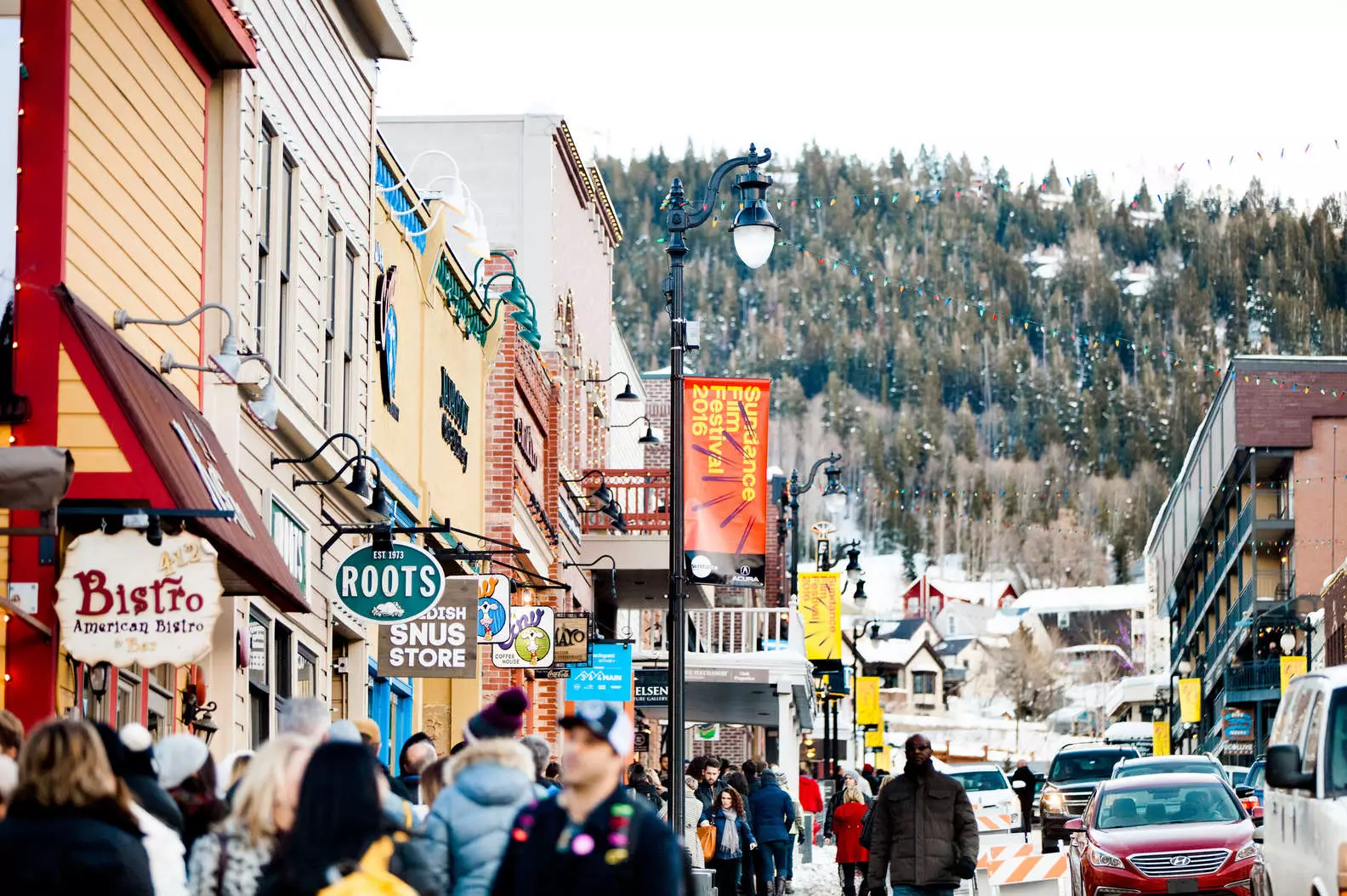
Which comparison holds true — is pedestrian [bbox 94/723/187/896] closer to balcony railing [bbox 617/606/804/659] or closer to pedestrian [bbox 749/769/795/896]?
pedestrian [bbox 749/769/795/896]

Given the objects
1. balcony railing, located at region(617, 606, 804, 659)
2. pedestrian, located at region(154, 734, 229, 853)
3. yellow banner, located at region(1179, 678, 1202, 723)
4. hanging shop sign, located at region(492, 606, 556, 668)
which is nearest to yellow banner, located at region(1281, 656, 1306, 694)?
yellow banner, located at region(1179, 678, 1202, 723)

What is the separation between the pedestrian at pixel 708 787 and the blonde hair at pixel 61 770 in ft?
49.9

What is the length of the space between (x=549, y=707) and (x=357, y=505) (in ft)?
35.5

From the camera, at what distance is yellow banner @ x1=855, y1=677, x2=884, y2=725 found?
6362cm

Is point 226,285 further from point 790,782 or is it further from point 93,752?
point 790,782

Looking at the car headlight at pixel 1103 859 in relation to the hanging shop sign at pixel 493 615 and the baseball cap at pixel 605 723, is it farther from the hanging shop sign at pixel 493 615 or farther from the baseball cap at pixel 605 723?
Result: the baseball cap at pixel 605 723

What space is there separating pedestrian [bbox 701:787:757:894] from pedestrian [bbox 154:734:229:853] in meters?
12.9

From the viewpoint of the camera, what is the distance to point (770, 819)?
74.2 ft

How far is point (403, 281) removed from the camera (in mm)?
21844

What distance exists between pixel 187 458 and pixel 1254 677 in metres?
66.7

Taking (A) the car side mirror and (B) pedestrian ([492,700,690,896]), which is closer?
(B) pedestrian ([492,700,690,896])

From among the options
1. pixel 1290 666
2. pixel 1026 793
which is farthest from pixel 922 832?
pixel 1290 666

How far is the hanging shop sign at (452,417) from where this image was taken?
2386 centimetres

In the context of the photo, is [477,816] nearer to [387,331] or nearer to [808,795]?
[387,331]
